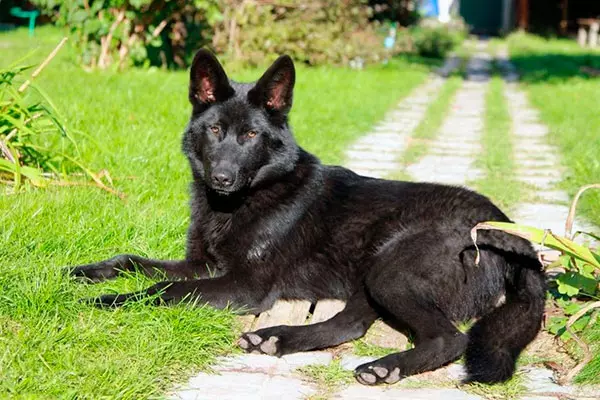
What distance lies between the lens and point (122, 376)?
2.69 metres

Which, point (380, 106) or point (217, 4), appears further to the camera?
point (217, 4)

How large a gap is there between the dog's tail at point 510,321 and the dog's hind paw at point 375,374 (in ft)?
0.87

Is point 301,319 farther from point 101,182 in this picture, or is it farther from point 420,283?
point 101,182

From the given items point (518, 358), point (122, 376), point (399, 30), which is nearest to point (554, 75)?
point (399, 30)

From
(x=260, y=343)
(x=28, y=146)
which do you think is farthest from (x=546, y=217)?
(x=28, y=146)

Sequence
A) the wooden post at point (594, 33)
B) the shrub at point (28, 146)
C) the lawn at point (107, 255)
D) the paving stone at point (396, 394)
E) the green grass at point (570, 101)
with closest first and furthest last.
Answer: the lawn at point (107, 255) → the paving stone at point (396, 394) → the shrub at point (28, 146) → the green grass at point (570, 101) → the wooden post at point (594, 33)

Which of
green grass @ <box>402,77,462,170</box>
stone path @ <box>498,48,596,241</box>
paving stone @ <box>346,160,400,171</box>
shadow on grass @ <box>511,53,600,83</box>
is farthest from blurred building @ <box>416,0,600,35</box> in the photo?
paving stone @ <box>346,160,400,171</box>

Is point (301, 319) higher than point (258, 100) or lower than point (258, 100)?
lower

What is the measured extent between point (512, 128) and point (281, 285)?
582 centimetres

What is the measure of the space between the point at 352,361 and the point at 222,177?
985mm

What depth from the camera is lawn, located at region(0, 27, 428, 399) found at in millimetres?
2732

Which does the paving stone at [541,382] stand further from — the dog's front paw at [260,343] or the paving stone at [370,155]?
the paving stone at [370,155]

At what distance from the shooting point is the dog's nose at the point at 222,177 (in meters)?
3.61

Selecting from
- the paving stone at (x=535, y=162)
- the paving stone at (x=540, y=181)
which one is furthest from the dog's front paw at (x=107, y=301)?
the paving stone at (x=535, y=162)
